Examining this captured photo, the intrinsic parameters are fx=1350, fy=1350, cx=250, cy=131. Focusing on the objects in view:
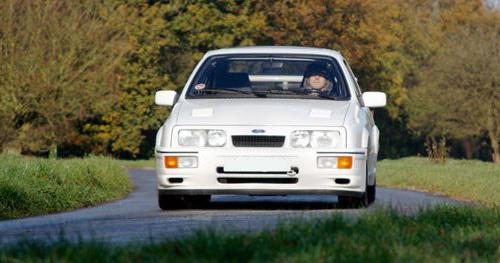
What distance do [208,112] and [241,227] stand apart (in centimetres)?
318

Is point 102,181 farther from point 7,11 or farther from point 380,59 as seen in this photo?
point 380,59

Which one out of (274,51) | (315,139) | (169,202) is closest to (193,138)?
(169,202)

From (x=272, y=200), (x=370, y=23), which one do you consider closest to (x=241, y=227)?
(x=272, y=200)

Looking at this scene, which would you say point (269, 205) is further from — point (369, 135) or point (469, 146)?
point (469, 146)

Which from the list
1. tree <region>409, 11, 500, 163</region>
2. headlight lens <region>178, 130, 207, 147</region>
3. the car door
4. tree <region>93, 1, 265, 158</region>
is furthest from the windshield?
tree <region>409, 11, 500, 163</region>

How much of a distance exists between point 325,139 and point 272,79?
244 cm

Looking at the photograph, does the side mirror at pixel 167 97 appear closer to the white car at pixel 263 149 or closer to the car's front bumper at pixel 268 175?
the white car at pixel 263 149

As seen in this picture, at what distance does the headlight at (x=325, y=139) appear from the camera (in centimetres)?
1296

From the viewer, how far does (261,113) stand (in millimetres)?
13141

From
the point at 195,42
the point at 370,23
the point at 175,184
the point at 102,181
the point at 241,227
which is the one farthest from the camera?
the point at 370,23

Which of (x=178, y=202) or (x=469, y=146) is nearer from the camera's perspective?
(x=178, y=202)

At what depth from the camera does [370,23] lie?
204ft

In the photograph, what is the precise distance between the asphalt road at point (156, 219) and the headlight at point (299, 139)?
25.0 inches

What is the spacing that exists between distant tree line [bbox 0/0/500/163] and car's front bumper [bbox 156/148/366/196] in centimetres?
2797
